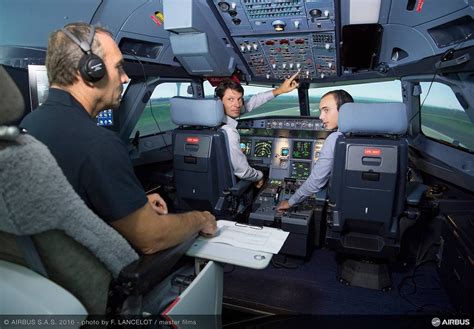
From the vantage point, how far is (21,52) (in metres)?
2.25

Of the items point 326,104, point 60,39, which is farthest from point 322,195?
point 60,39

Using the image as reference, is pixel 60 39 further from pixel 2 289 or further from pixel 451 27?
pixel 451 27

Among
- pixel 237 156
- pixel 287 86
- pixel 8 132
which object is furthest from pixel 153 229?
pixel 287 86

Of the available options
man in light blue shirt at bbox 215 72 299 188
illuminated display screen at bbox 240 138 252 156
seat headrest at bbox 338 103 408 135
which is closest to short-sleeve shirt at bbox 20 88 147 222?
seat headrest at bbox 338 103 408 135

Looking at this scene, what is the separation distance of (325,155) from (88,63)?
5.79 ft

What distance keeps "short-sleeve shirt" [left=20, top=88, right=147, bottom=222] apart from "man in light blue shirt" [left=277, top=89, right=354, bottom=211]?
1.65 meters

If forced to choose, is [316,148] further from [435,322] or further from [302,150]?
[435,322]

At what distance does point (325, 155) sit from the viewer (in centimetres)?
224

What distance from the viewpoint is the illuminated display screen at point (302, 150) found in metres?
3.21

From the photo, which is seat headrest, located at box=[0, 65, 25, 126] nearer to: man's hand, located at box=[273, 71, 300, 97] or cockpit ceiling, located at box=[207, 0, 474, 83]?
cockpit ceiling, located at box=[207, 0, 474, 83]

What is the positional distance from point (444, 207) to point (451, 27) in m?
1.46

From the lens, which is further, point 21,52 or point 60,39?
point 21,52

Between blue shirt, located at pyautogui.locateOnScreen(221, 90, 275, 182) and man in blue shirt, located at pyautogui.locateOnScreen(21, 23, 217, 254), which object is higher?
man in blue shirt, located at pyautogui.locateOnScreen(21, 23, 217, 254)

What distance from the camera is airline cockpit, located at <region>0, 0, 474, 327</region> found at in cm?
193
